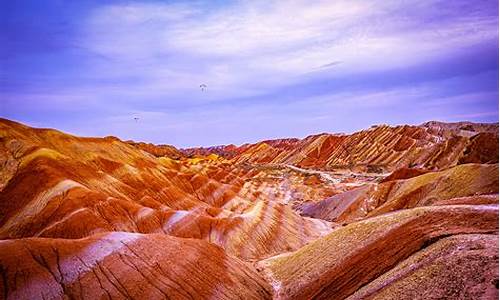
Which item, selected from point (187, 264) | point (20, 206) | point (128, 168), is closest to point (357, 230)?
point (187, 264)

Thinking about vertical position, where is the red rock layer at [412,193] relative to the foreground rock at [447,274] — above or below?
below

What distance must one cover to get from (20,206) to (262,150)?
6176 inches

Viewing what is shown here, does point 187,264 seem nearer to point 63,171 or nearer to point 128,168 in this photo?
point 63,171

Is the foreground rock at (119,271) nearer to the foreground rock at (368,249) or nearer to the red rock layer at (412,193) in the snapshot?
the foreground rock at (368,249)

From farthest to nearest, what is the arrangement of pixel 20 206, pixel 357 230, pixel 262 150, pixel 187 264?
1. pixel 262 150
2. pixel 20 206
3. pixel 357 230
4. pixel 187 264

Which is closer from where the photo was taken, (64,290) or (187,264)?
(64,290)

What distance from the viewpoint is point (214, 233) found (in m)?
36.8

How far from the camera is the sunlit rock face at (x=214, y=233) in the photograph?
1592 cm

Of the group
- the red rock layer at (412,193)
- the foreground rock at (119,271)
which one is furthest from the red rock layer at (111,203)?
the foreground rock at (119,271)

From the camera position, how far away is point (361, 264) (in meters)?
19.0

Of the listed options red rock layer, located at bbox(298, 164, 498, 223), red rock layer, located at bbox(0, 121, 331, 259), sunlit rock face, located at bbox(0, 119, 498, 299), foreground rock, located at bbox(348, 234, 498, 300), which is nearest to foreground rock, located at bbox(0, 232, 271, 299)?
sunlit rock face, located at bbox(0, 119, 498, 299)

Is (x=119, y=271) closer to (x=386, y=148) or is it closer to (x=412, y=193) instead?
(x=412, y=193)

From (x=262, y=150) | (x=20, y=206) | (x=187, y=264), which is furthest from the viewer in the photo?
(x=262, y=150)

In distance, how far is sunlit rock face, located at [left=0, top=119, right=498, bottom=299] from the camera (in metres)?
15.9
